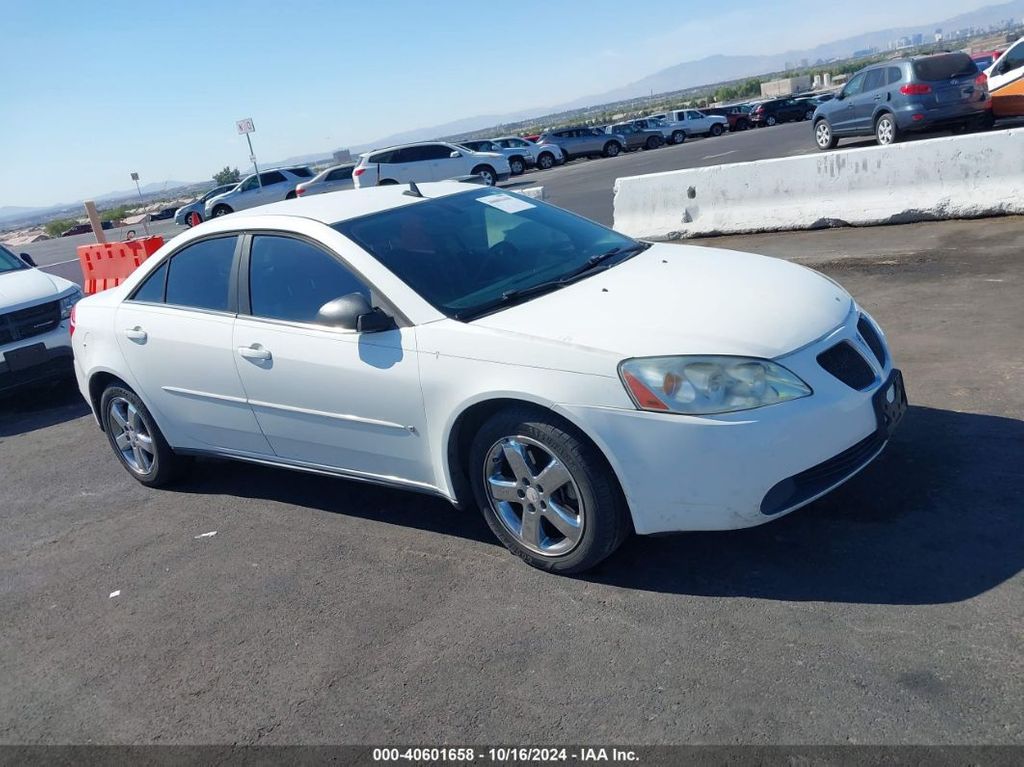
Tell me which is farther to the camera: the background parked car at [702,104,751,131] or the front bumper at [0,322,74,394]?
the background parked car at [702,104,751,131]

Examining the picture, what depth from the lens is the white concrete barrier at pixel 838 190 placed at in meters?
9.05

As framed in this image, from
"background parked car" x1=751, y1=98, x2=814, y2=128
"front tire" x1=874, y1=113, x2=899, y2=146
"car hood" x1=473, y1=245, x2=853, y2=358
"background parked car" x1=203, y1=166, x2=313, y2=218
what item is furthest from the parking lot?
"background parked car" x1=751, y1=98, x2=814, y2=128

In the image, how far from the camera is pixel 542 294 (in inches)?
165

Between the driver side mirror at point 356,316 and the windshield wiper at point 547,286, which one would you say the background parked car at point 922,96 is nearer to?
the windshield wiper at point 547,286

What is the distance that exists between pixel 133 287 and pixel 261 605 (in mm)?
2405

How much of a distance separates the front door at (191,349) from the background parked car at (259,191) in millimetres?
29238

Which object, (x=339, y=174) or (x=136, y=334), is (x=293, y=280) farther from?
(x=339, y=174)

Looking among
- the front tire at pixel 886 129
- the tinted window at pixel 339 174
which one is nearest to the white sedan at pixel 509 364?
the front tire at pixel 886 129

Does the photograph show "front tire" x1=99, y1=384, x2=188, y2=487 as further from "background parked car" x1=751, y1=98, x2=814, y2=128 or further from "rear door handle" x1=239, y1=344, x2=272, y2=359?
"background parked car" x1=751, y1=98, x2=814, y2=128

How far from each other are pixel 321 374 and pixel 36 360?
518 cm

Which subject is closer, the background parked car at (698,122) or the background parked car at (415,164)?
the background parked car at (415,164)

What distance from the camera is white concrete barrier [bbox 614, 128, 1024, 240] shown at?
905 cm

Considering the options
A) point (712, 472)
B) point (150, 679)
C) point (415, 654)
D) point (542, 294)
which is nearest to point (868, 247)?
point (542, 294)

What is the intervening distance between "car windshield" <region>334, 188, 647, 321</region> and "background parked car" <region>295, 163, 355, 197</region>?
2820 cm
